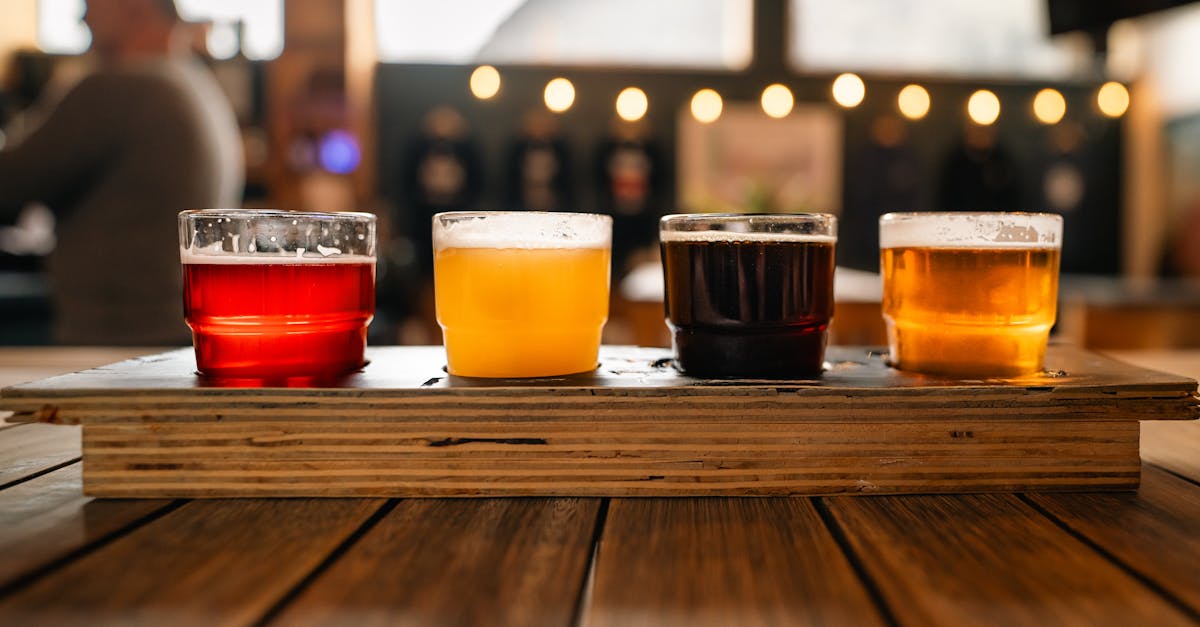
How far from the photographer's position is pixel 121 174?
2072 mm

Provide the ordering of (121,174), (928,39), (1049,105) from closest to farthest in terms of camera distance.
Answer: (121,174), (1049,105), (928,39)

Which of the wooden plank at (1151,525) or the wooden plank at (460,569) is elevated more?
the wooden plank at (460,569)

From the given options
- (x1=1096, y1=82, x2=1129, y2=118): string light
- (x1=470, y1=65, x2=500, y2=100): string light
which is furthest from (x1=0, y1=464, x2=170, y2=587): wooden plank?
(x1=1096, y1=82, x2=1129, y2=118): string light

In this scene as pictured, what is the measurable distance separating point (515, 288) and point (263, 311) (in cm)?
26

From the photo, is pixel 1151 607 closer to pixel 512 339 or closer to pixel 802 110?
pixel 512 339

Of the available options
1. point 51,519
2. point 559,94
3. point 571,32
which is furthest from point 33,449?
point 571,32

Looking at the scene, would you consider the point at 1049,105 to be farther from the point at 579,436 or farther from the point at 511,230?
the point at 579,436

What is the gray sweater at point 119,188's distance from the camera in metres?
2.00

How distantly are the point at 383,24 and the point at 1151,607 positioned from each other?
236 inches

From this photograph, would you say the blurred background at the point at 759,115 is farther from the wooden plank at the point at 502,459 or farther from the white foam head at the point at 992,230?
the wooden plank at the point at 502,459

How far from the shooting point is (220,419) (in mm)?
732

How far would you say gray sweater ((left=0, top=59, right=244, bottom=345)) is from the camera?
6.56 ft

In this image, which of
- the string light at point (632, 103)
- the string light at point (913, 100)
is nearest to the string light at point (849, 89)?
the string light at point (913, 100)

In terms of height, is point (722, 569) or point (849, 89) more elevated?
point (849, 89)
